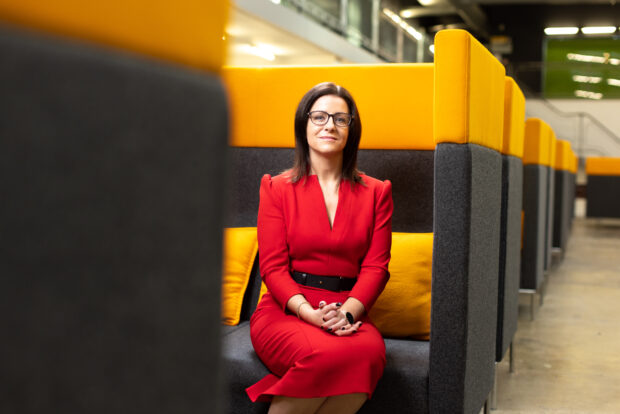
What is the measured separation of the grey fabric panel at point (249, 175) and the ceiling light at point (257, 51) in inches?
291

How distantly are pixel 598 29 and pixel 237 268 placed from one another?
18771mm

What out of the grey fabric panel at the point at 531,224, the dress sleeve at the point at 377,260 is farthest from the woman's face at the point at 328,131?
the grey fabric panel at the point at 531,224

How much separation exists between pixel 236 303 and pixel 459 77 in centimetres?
115

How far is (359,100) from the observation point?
2.60 m

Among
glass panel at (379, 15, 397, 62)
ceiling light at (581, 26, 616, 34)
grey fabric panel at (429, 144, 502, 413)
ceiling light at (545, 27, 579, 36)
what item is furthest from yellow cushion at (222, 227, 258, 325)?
ceiling light at (545, 27, 579, 36)

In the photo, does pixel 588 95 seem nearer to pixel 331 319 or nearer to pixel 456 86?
pixel 456 86

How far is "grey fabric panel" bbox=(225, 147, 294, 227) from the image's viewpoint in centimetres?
271

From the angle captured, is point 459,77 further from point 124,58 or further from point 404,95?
point 124,58

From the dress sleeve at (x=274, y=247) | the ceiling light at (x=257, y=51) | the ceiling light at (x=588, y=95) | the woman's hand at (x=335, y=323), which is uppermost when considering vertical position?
the ceiling light at (x=588, y=95)

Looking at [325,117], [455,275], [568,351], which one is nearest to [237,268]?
[325,117]

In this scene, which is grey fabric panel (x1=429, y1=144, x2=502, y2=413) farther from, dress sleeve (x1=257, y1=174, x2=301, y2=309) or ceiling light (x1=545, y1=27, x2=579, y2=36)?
ceiling light (x1=545, y1=27, x2=579, y2=36)

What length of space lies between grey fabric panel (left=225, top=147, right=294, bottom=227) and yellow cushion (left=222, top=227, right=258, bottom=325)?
14 centimetres

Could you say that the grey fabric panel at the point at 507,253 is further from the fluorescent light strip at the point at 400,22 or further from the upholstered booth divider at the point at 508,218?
the fluorescent light strip at the point at 400,22

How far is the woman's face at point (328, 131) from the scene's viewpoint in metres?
2.16
